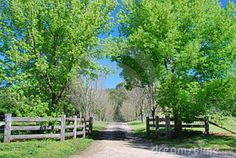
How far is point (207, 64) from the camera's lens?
1911 cm

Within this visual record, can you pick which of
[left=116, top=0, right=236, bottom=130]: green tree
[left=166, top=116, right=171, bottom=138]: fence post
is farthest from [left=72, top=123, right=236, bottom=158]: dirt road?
[left=166, top=116, right=171, bottom=138]: fence post

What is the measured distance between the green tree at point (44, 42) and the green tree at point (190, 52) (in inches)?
157

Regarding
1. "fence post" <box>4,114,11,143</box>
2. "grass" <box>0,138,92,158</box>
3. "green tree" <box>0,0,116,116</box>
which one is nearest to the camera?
"grass" <box>0,138,92,158</box>

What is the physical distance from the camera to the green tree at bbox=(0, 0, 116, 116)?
16406 mm

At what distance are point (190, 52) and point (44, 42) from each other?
338 inches

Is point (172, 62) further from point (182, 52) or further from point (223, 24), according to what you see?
point (223, 24)

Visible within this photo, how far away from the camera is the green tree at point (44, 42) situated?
646 inches

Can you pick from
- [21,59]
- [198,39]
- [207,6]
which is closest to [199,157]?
[198,39]

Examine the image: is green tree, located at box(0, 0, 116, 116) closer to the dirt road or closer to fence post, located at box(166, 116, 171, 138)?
the dirt road

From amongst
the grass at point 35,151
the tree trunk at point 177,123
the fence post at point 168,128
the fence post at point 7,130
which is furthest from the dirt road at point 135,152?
the tree trunk at point 177,123

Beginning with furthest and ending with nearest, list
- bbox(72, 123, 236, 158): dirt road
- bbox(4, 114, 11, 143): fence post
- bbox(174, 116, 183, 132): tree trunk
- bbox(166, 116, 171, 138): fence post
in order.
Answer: bbox(174, 116, 183, 132): tree trunk < bbox(166, 116, 171, 138): fence post < bbox(4, 114, 11, 143): fence post < bbox(72, 123, 236, 158): dirt road

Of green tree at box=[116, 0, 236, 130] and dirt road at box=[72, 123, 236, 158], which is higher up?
green tree at box=[116, 0, 236, 130]

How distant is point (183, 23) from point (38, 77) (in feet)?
32.8

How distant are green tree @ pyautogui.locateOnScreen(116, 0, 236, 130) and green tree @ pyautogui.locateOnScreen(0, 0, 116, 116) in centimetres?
400
